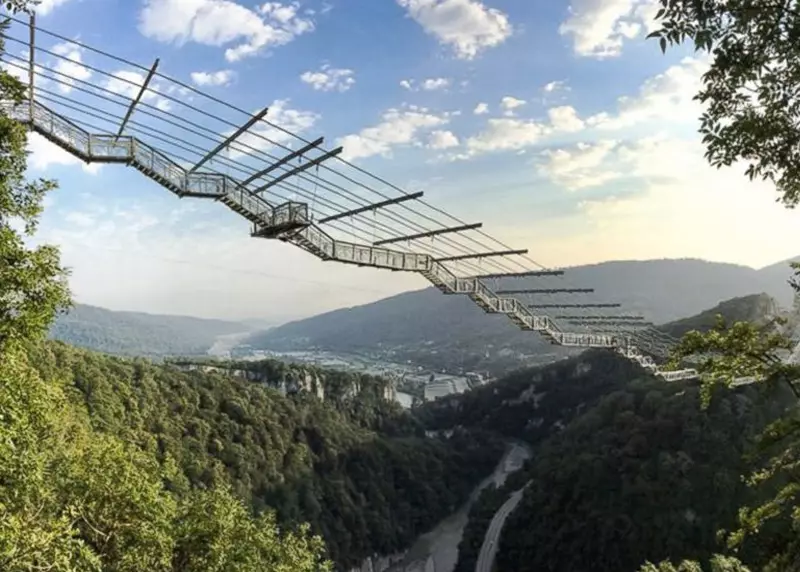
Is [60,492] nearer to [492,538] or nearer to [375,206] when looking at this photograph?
[375,206]

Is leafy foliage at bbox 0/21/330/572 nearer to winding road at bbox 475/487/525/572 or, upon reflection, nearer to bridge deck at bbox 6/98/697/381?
bridge deck at bbox 6/98/697/381

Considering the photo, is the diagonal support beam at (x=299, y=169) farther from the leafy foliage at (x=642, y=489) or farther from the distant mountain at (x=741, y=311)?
the distant mountain at (x=741, y=311)

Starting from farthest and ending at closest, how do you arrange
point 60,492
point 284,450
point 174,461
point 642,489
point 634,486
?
point 284,450
point 634,486
point 642,489
point 174,461
point 60,492

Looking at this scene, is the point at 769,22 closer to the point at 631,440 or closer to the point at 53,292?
the point at 53,292

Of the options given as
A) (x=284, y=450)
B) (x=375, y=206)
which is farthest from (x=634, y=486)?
(x=375, y=206)

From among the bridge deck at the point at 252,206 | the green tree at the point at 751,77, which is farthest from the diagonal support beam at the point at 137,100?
the green tree at the point at 751,77

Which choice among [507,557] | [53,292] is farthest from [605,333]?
[507,557]

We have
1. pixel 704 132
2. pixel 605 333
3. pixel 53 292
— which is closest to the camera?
pixel 704 132
